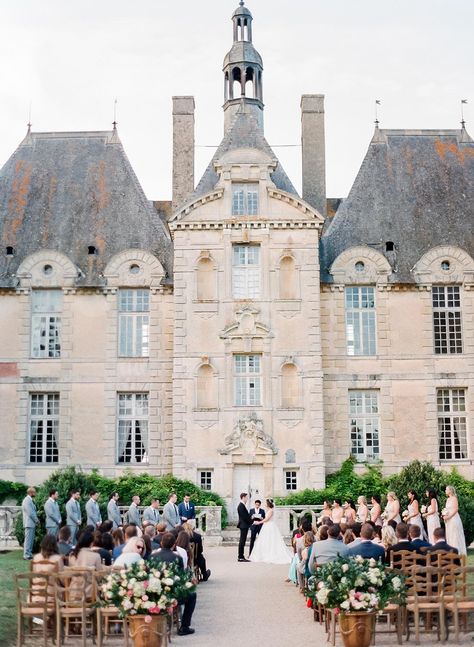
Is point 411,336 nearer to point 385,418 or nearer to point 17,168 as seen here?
point 385,418

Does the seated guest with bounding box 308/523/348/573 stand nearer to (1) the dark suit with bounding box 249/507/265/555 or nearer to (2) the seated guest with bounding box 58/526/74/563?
(2) the seated guest with bounding box 58/526/74/563

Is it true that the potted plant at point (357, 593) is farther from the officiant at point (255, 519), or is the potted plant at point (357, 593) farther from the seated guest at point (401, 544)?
the officiant at point (255, 519)

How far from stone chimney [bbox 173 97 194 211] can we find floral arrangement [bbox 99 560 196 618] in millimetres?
24974

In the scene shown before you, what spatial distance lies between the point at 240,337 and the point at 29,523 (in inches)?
447

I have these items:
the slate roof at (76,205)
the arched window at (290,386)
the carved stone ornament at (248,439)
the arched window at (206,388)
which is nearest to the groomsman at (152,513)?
the carved stone ornament at (248,439)

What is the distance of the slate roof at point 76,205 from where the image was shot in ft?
114

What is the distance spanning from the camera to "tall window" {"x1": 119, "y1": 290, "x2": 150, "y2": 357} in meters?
33.8

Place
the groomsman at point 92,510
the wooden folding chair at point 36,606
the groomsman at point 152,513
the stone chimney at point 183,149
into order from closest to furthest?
the wooden folding chair at point 36,606
the groomsman at point 152,513
the groomsman at point 92,510
the stone chimney at point 183,149

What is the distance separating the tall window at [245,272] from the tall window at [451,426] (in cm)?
724

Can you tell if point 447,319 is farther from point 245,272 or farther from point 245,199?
point 245,199

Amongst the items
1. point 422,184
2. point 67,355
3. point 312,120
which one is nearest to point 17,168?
point 67,355

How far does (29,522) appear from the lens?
23.3 meters

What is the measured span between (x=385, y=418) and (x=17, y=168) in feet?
53.4

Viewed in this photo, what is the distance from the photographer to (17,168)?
36906mm
